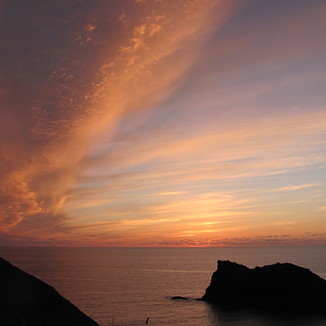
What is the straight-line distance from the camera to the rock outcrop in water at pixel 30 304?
2155 centimetres

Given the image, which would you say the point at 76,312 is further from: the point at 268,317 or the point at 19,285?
the point at 268,317

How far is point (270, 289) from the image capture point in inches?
2562

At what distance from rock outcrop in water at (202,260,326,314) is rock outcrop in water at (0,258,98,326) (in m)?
48.2

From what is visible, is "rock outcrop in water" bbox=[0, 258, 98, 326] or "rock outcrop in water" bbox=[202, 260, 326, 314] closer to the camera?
"rock outcrop in water" bbox=[0, 258, 98, 326]

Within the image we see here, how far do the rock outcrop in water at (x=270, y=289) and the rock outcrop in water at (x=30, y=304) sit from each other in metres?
48.2

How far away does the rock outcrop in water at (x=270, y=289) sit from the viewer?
2394 inches

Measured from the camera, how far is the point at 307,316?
179 ft

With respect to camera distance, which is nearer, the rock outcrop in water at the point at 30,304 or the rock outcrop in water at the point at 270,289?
the rock outcrop in water at the point at 30,304

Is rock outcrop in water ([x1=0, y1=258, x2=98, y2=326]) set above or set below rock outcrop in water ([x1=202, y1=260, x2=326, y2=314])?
above

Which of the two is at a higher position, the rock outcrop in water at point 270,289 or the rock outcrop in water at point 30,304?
the rock outcrop in water at point 30,304

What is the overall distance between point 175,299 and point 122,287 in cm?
2631

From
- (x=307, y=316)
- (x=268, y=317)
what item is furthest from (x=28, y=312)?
(x=307, y=316)

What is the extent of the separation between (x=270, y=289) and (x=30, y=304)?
54.6m

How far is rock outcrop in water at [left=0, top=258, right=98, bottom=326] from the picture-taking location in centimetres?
2155
